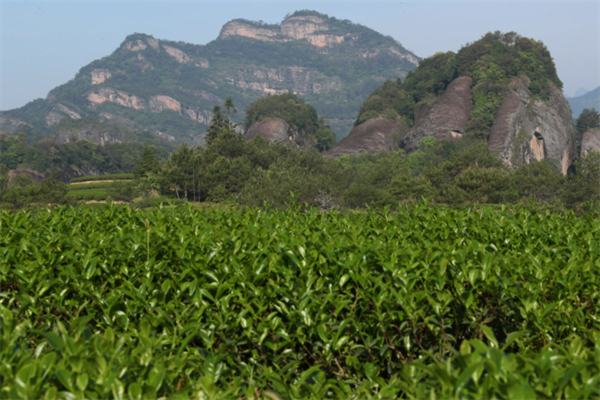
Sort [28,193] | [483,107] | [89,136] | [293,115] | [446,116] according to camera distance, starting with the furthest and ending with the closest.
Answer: [89,136]
[293,115]
[446,116]
[483,107]
[28,193]

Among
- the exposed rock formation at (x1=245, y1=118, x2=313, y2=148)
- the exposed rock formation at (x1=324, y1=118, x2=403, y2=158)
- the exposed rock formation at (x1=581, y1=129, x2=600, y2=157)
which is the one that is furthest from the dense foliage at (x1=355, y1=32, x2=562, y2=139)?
the exposed rock formation at (x1=245, y1=118, x2=313, y2=148)

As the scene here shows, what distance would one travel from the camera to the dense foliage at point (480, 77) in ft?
258

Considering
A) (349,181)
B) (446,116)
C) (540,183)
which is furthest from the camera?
(446,116)

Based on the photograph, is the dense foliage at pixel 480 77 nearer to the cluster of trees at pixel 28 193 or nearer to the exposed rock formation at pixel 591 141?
the exposed rock formation at pixel 591 141

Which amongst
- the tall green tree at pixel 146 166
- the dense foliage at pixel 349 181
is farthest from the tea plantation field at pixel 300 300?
the tall green tree at pixel 146 166

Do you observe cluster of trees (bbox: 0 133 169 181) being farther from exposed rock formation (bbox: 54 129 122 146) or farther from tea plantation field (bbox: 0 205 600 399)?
tea plantation field (bbox: 0 205 600 399)

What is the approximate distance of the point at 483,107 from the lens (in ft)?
255

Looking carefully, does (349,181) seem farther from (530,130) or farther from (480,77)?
(480,77)

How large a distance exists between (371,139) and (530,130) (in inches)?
1019

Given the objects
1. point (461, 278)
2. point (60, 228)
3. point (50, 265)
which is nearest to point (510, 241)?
point (461, 278)

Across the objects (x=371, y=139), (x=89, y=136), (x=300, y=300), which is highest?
(x=89, y=136)

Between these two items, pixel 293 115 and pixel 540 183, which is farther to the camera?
pixel 293 115

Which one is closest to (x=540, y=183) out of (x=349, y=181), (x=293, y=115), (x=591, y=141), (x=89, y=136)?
(x=349, y=181)

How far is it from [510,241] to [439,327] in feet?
5.89
